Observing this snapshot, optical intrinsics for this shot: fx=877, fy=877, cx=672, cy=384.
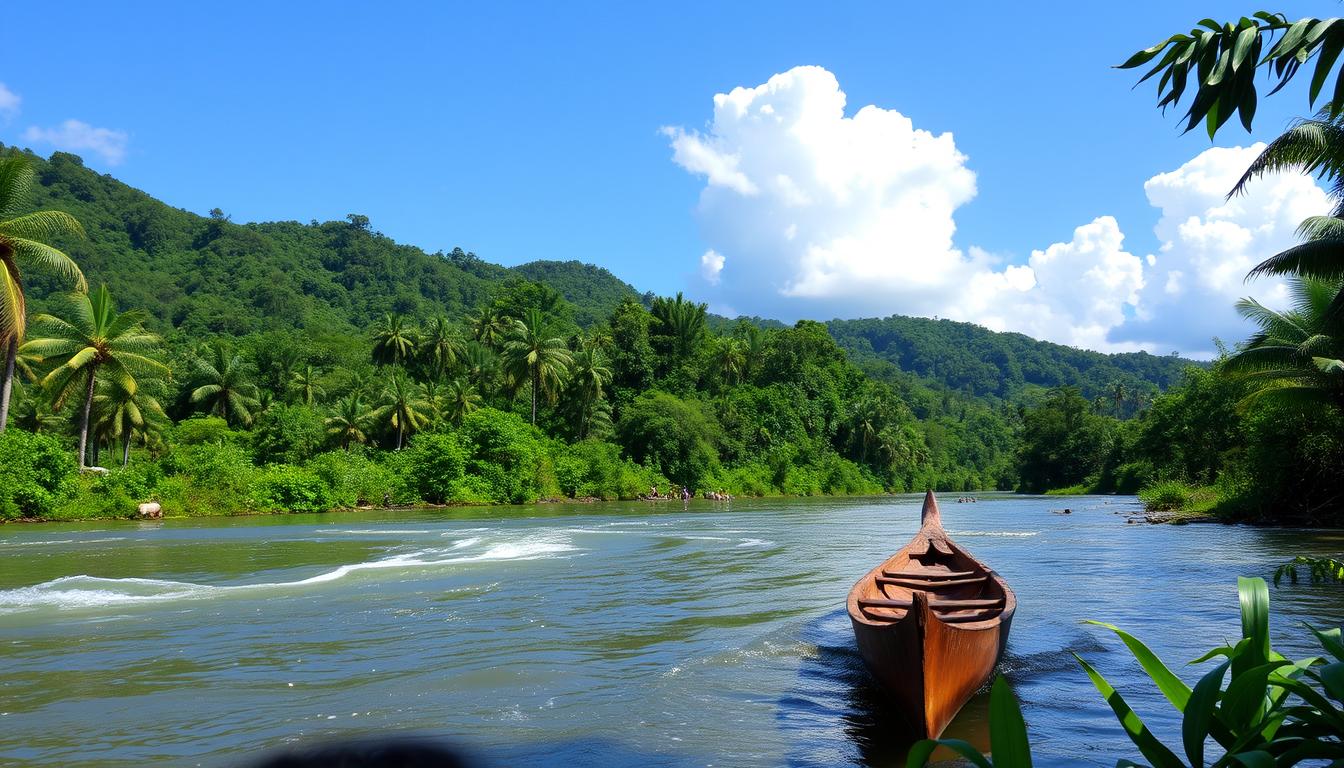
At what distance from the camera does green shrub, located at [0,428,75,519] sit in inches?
1126

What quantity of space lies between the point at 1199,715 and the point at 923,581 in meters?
6.59

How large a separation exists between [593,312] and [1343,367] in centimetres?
9507

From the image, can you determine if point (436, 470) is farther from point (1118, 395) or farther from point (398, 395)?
point (1118, 395)

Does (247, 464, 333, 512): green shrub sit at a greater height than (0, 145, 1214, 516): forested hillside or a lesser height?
lesser

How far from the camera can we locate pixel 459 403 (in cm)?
5478

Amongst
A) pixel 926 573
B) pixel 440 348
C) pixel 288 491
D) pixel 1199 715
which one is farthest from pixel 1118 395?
pixel 1199 715

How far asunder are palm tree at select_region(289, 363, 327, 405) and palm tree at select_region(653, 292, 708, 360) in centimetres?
2611

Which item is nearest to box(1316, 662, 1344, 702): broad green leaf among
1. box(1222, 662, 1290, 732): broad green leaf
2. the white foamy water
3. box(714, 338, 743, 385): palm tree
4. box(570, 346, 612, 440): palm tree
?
box(1222, 662, 1290, 732): broad green leaf

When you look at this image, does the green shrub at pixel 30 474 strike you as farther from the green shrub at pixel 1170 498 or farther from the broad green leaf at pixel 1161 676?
the green shrub at pixel 1170 498

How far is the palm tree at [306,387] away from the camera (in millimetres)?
57469

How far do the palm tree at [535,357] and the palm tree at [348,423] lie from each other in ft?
29.1

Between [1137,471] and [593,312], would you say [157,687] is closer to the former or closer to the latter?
[1137,471]

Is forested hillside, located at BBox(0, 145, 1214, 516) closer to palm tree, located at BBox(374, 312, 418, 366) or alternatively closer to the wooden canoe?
palm tree, located at BBox(374, 312, 418, 366)

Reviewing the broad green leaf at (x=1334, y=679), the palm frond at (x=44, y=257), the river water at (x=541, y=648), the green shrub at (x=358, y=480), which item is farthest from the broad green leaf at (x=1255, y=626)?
the green shrub at (x=358, y=480)
